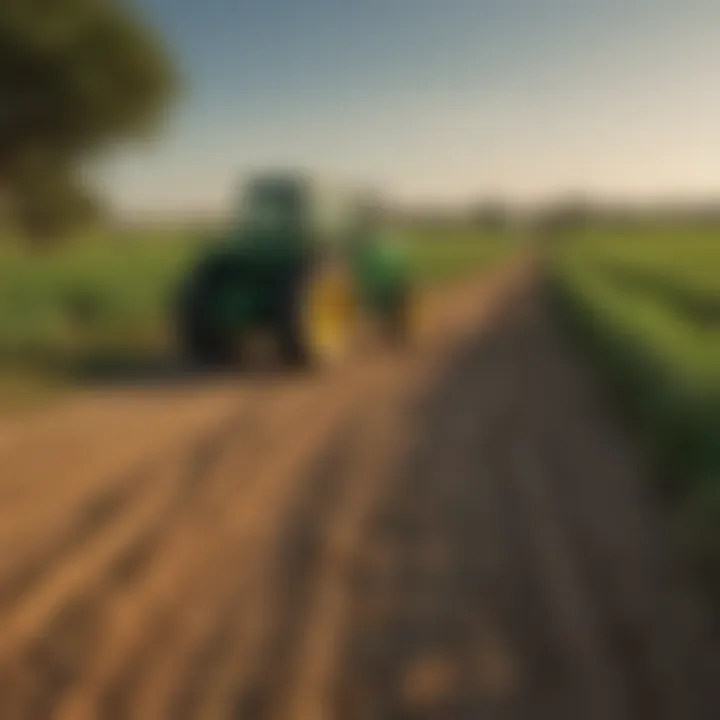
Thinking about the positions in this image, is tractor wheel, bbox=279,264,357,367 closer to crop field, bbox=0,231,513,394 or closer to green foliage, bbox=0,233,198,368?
crop field, bbox=0,231,513,394

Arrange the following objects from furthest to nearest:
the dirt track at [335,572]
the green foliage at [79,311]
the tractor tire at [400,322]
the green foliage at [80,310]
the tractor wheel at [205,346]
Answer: the tractor tire at [400,322] < the green foliage at [79,311] < the green foliage at [80,310] < the tractor wheel at [205,346] < the dirt track at [335,572]

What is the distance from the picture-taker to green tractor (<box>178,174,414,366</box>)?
9953mm

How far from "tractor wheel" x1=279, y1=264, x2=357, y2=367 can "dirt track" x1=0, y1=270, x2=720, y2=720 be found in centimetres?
196

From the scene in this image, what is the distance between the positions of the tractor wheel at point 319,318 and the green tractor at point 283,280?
0.03 ft

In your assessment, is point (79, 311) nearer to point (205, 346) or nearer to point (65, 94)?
point (65, 94)

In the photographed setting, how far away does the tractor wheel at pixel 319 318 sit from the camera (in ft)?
32.1

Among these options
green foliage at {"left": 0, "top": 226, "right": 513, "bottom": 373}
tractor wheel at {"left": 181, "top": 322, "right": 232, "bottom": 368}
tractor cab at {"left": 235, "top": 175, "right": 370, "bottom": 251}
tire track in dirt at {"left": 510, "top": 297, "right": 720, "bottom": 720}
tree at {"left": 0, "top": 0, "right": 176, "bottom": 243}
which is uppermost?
tree at {"left": 0, "top": 0, "right": 176, "bottom": 243}

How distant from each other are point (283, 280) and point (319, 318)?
0.62 m

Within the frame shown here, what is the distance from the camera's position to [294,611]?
4.02 m

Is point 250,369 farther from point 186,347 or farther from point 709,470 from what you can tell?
point 709,470

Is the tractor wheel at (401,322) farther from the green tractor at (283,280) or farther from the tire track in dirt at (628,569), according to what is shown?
the tire track in dirt at (628,569)

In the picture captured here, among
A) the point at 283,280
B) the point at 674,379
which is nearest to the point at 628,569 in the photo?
the point at 674,379

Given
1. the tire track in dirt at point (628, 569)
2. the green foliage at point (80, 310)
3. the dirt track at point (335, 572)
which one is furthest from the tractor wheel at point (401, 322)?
the dirt track at point (335, 572)

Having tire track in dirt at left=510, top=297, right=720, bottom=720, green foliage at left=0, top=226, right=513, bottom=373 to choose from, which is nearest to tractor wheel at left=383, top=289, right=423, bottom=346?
green foliage at left=0, top=226, right=513, bottom=373
